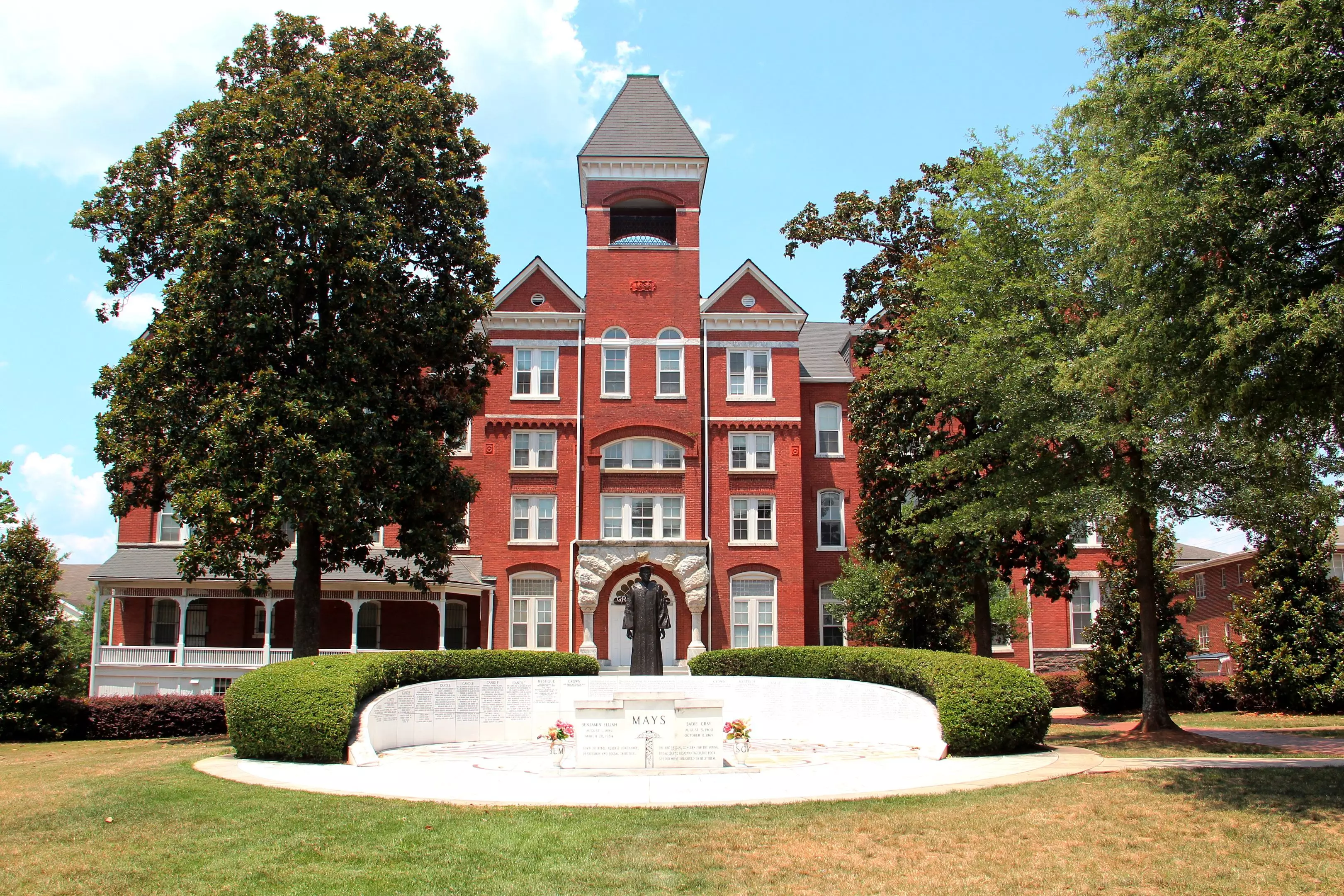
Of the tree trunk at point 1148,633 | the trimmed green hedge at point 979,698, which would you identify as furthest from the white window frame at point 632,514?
the trimmed green hedge at point 979,698

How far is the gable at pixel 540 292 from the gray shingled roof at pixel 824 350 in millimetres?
8994

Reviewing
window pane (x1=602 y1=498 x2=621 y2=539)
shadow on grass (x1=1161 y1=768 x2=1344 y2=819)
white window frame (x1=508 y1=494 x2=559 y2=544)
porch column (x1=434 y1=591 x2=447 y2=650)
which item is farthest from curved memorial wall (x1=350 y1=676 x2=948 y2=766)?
white window frame (x1=508 y1=494 x2=559 y2=544)

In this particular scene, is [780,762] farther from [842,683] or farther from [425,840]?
[425,840]

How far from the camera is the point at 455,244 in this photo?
2353 centimetres

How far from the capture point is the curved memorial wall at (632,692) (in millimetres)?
16922

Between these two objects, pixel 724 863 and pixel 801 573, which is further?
pixel 801 573

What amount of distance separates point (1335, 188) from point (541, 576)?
28987 millimetres

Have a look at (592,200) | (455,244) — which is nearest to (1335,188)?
(455,244)

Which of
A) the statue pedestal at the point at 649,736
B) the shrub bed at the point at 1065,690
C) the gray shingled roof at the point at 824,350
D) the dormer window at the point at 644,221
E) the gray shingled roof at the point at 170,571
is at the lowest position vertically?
the shrub bed at the point at 1065,690

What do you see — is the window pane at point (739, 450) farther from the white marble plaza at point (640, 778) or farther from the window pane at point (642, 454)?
the white marble plaza at point (640, 778)

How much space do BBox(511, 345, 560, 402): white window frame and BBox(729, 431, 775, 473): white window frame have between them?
6595 mm

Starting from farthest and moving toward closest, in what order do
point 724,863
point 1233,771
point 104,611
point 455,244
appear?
point 104,611 → point 455,244 → point 1233,771 → point 724,863

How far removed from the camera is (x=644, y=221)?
130 ft

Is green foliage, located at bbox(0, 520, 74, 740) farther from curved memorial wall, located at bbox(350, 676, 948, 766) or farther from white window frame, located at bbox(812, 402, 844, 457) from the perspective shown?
white window frame, located at bbox(812, 402, 844, 457)
